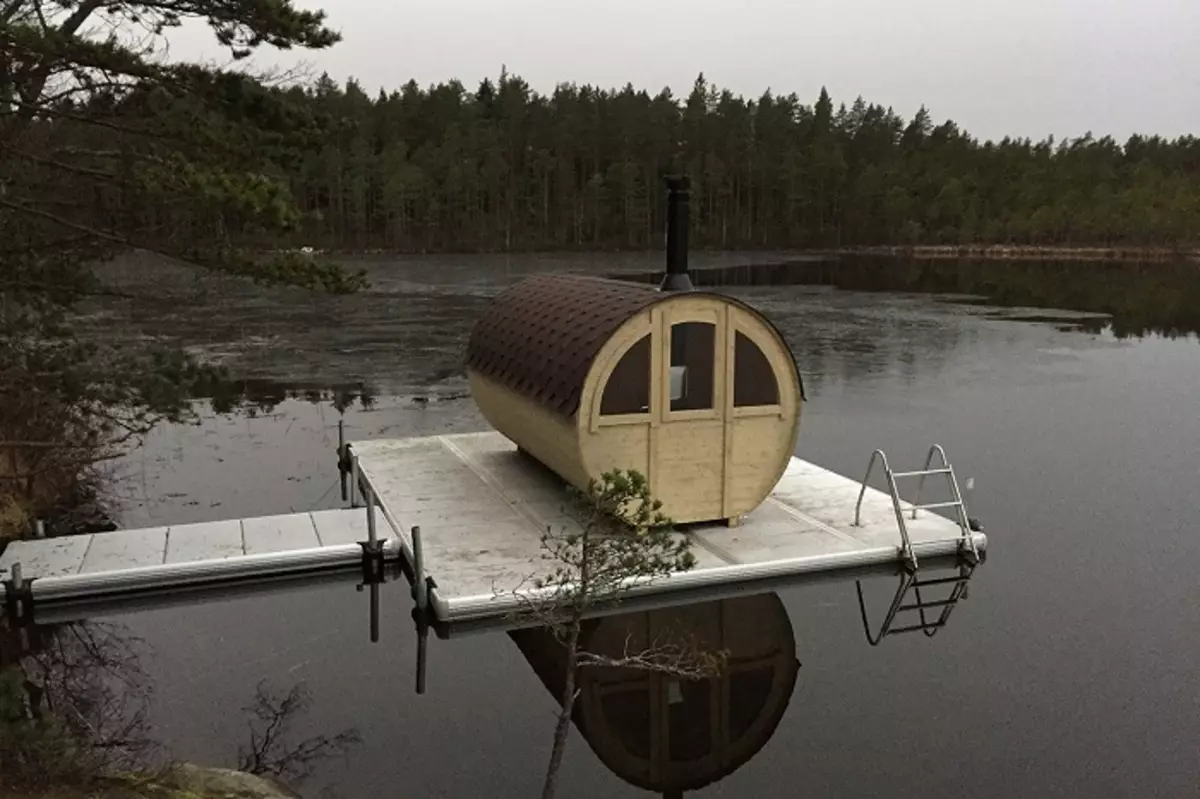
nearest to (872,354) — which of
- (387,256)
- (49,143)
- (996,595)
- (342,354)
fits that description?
(342,354)

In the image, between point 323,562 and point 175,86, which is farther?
point 323,562

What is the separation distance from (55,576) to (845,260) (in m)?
64.4

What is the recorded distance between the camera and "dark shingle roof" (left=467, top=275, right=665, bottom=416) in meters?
11.2

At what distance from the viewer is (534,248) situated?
69.9m

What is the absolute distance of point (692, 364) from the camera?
1144 cm

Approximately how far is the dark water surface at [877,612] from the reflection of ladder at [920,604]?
0.45ft

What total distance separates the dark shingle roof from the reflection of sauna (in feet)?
8.56

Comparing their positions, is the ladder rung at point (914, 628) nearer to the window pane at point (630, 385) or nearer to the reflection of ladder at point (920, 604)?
the reflection of ladder at point (920, 604)

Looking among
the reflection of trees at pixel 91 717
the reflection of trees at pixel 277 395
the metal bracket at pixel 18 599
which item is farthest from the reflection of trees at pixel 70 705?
the reflection of trees at pixel 277 395

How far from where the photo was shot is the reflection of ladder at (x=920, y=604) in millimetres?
10156

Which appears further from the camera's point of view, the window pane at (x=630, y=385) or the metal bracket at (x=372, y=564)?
the window pane at (x=630, y=385)

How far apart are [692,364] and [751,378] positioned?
0.73m

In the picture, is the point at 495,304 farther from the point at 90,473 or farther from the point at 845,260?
the point at 845,260

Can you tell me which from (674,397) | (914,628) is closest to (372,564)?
(674,397)
